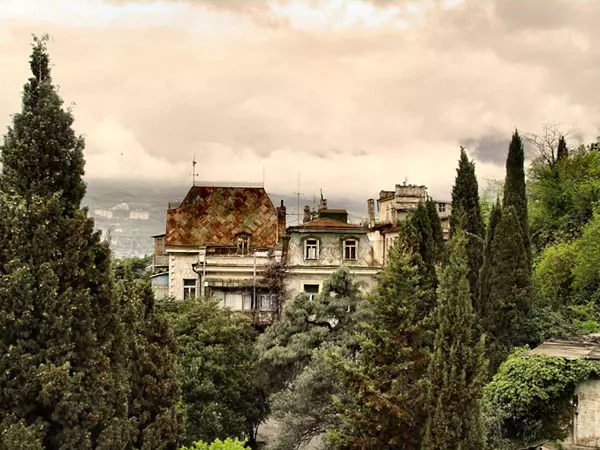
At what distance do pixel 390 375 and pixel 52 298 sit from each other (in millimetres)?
8877

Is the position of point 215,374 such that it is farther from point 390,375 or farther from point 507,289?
point 507,289

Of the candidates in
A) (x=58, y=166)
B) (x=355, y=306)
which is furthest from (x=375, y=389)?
(x=58, y=166)

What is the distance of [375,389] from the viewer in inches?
663

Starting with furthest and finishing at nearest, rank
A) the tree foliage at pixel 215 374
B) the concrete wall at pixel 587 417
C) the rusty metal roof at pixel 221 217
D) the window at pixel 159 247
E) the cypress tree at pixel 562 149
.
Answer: the window at pixel 159 247, the cypress tree at pixel 562 149, the rusty metal roof at pixel 221 217, the tree foliage at pixel 215 374, the concrete wall at pixel 587 417

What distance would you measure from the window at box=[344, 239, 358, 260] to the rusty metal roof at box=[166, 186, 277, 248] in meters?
4.78

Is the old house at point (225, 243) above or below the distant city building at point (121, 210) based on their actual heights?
below

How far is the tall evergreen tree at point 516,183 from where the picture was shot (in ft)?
111

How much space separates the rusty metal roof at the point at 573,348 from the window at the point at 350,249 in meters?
12.2

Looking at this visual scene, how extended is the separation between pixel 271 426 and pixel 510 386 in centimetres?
1340

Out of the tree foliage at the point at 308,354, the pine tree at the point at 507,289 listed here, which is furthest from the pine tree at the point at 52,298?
the pine tree at the point at 507,289

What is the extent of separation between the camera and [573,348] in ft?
72.1

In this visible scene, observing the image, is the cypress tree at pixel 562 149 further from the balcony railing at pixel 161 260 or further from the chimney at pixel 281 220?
the balcony railing at pixel 161 260

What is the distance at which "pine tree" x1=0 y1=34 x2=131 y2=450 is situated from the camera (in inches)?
448

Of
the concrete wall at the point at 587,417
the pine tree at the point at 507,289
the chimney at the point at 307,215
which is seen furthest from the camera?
the chimney at the point at 307,215
